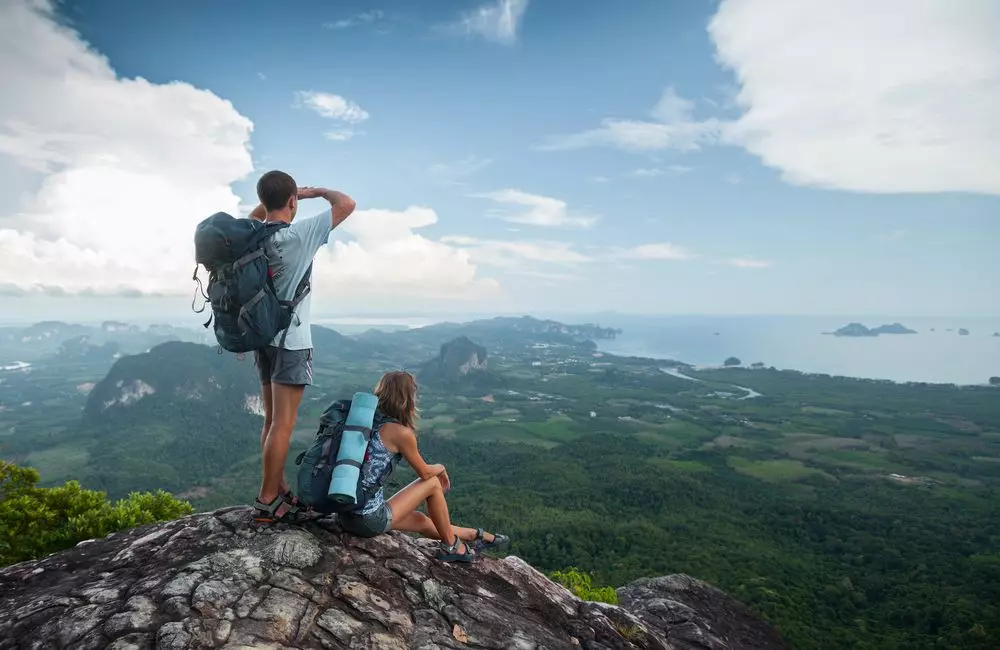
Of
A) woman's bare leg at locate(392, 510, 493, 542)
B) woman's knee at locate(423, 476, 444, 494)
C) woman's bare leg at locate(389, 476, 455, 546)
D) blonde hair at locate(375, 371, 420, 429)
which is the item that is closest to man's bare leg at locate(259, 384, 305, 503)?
blonde hair at locate(375, 371, 420, 429)

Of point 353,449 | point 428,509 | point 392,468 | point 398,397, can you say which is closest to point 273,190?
point 398,397

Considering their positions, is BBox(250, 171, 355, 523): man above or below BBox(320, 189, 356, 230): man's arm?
below

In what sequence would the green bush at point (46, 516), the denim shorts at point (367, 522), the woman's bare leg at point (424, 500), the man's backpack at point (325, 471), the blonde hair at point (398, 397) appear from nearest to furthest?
the man's backpack at point (325, 471), the denim shorts at point (367, 522), the blonde hair at point (398, 397), the woman's bare leg at point (424, 500), the green bush at point (46, 516)

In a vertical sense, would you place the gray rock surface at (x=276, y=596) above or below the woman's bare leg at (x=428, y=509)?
below

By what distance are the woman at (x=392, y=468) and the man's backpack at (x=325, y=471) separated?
0.07 meters

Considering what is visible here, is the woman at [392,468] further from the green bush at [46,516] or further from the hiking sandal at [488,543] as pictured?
the green bush at [46,516]

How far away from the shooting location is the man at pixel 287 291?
16.3 feet

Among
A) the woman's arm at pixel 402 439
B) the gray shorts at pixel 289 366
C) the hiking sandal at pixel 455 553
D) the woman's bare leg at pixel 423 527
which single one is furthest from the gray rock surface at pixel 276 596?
the gray shorts at pixel 289 366

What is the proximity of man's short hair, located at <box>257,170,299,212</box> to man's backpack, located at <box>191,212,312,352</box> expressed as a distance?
0.47 metres

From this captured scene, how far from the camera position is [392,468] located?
5.58 m

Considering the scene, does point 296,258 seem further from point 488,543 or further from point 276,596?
point 488,543

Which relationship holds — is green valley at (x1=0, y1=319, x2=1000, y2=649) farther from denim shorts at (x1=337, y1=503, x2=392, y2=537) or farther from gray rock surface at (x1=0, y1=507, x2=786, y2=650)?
denim shorts at (x1=337, y1=503, x2=392, y2=537)

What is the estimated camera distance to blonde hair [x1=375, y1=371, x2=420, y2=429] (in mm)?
5555

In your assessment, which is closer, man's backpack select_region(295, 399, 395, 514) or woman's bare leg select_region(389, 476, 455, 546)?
man's backpack select_region(295, 399, 395, 514)
